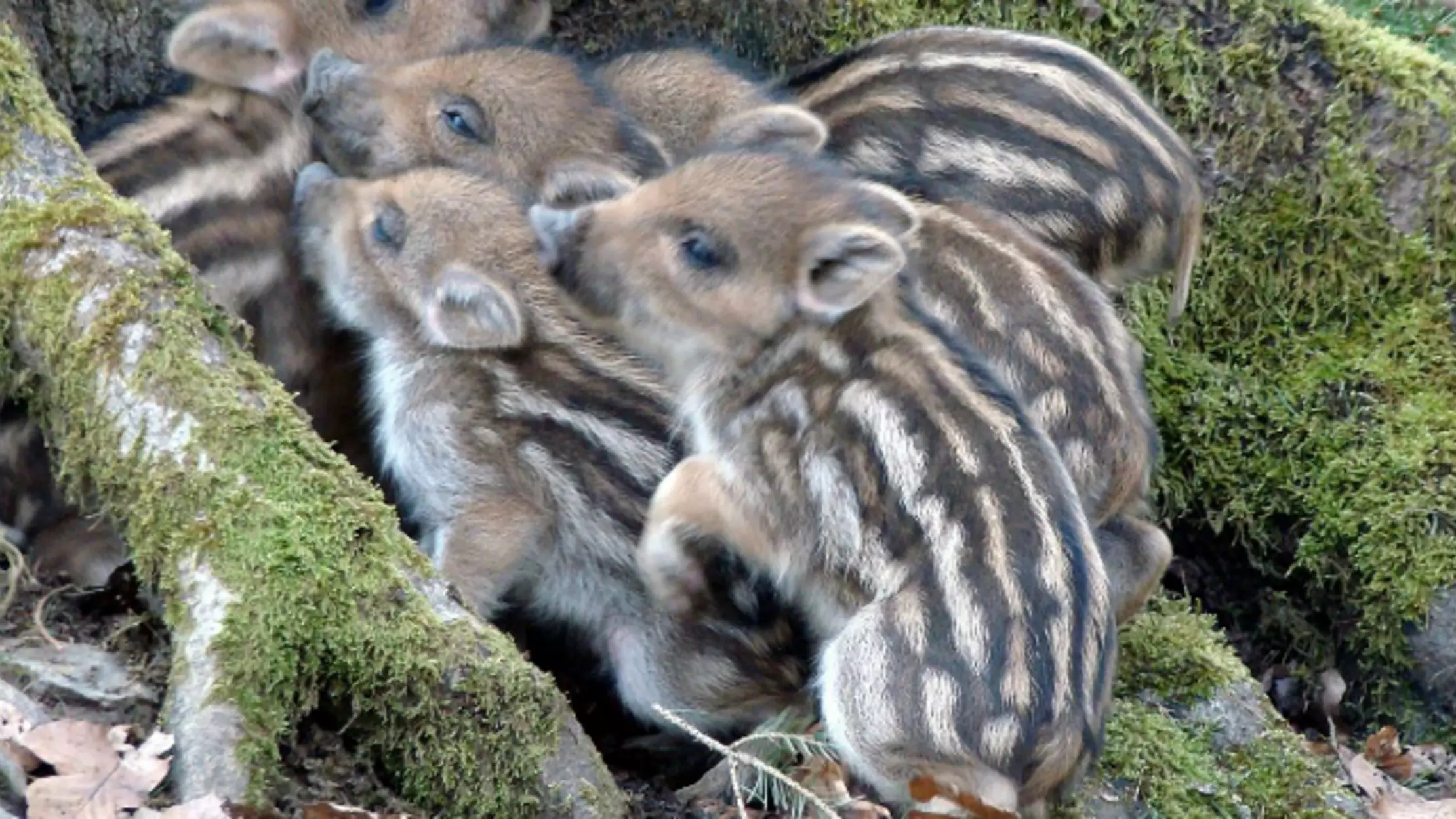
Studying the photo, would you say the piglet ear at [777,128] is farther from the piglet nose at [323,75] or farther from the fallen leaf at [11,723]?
the fallen leaf at [11,723]

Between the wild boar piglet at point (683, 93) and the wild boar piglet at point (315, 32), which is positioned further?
the wild boar piglet at point (683, 93)

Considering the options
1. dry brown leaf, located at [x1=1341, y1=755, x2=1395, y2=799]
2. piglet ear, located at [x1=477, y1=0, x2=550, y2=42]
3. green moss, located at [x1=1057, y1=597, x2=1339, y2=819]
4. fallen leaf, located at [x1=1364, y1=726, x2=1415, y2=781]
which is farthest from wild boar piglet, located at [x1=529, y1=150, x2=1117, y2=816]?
fallen leaf, located at [x1=1364, y1=726, x2=1415, y2=781]

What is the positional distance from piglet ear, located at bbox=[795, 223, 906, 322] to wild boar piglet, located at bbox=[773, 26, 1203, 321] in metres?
0.67

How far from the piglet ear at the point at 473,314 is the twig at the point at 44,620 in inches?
41.8

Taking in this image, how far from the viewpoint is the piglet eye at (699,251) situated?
431 centimetres

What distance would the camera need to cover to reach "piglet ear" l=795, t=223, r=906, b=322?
406 centimetres

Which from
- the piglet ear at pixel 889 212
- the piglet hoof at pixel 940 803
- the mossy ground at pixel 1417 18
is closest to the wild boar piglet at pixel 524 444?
the piglet ear at pixel 889 212

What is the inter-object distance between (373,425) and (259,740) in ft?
5.12

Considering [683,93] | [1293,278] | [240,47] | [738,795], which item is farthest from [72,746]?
[1293,278]

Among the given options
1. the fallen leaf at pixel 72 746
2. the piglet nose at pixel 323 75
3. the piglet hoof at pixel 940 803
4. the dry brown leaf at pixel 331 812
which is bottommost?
the piglet hoof at pixel 940 803

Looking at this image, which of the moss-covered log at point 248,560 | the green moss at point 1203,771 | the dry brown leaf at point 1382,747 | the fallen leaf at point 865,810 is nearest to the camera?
the moss-covered log at point 248,560

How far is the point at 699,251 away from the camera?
432 centimetres

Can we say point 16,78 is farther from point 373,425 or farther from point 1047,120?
point 1047,120

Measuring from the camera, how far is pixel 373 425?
4641 millimetres
